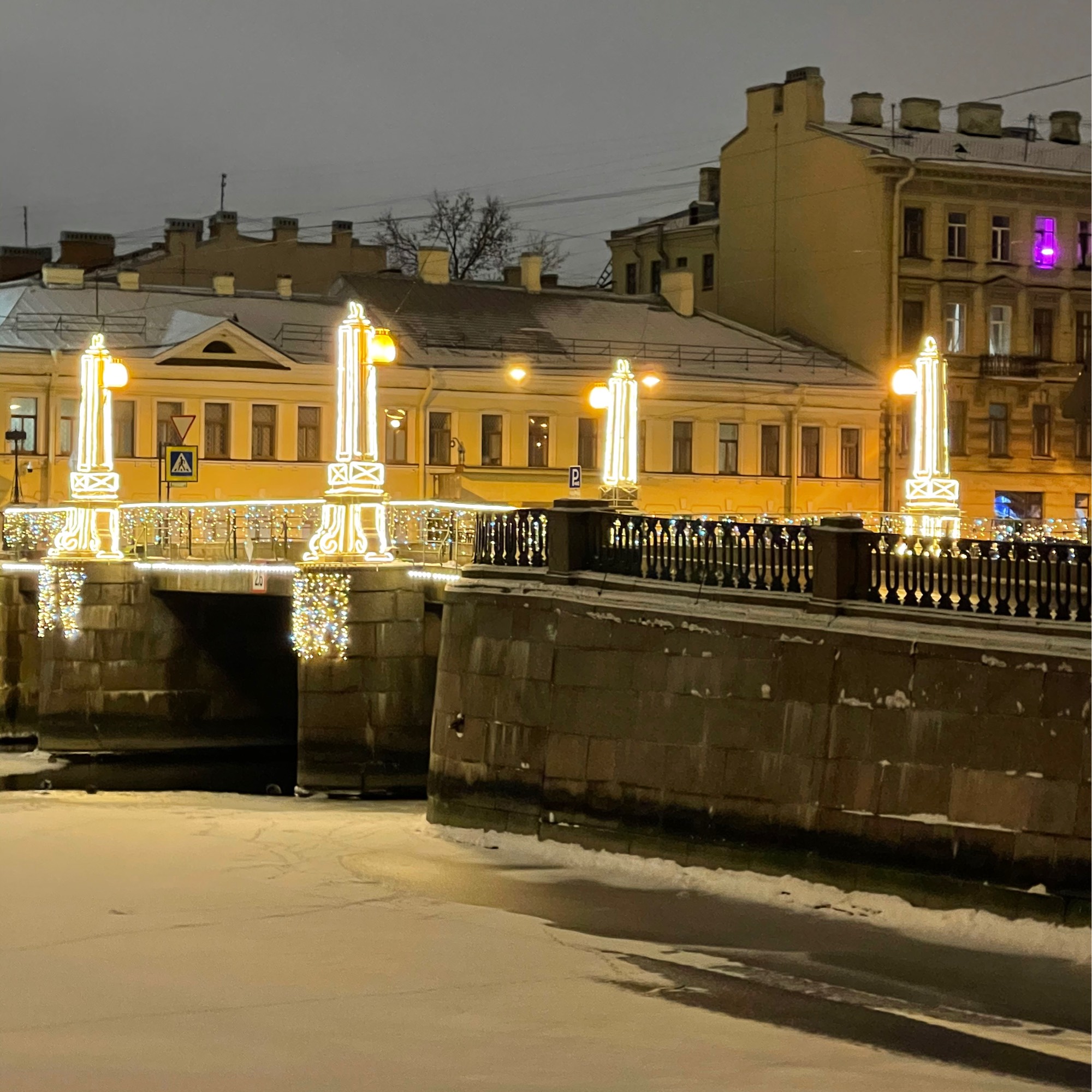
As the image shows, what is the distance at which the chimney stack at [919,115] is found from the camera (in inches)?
1967

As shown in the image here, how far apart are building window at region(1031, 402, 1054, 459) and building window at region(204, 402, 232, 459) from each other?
18055 mm

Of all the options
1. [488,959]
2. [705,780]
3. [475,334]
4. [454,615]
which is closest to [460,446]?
[475,334]

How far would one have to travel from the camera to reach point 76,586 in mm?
31359

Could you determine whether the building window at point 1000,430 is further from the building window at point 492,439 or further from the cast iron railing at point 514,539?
the cast iron railing at point 514,539

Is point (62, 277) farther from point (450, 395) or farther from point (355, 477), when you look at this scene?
point (355, 477)

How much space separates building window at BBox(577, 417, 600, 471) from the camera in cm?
4612

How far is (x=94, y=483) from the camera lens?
3166cm

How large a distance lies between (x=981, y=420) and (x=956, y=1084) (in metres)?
36.4

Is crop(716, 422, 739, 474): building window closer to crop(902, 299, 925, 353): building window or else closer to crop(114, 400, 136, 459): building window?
crop(902, 299, 925, 353): building window

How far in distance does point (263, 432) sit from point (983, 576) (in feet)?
91.0

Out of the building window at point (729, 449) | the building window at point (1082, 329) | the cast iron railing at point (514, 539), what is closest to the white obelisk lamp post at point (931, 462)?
the cast iron railing at point (514, 539)

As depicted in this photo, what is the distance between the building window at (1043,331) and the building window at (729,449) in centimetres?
731

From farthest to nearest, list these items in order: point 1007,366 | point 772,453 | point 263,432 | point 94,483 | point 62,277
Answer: point 1007,366 → point 772,453 → point 62,277 → point 263,432 → point 94,483

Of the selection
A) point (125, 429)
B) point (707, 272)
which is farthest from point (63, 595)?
point (707, 272)
